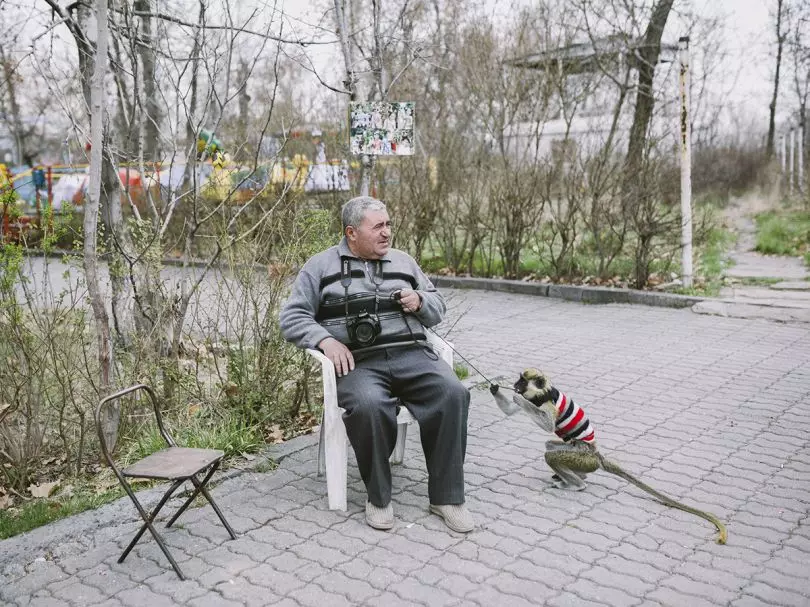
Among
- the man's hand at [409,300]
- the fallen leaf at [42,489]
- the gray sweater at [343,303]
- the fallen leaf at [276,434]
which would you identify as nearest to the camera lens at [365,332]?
the gray sweater at [343,303]

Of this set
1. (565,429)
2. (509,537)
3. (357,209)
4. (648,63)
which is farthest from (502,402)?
(648,63)

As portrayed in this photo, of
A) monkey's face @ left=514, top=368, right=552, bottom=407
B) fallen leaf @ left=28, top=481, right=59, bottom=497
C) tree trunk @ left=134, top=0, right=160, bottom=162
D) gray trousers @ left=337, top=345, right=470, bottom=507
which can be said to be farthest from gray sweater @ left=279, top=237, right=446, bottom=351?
tree trunk @ left=134, top=0, right=160, bottom=162

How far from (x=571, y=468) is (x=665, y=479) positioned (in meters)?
0.60

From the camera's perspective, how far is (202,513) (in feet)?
13.4

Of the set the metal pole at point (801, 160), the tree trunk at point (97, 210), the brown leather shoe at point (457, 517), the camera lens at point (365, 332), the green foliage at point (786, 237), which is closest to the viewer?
the brown leather shoe at point (457, 517)

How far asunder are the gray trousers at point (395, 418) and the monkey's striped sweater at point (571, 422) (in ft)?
1.67

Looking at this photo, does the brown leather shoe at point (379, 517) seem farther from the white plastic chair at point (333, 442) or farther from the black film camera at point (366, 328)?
the black film camera at point (366, 328)

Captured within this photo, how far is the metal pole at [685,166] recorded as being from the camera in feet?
33.3

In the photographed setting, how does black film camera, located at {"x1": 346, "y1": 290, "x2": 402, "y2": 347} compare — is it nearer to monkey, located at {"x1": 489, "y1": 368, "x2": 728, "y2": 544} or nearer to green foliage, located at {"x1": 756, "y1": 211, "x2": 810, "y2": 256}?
monkey, located at {"x1": 489, "y1": 368, "x2": 728, "y2": 544}

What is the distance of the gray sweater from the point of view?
167 inches

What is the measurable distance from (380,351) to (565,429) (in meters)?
1.04

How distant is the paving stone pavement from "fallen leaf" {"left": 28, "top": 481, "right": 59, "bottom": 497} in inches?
19.9

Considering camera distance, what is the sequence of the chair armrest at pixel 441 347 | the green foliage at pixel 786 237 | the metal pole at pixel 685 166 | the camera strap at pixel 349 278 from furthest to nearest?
the green foliage at pixel 786 237 < the metal pole at pixel 685 166 < the chair armrest at pixel 441 347 < the camera strap at pixel 349 278

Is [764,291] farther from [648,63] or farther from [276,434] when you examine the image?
[276,434]
